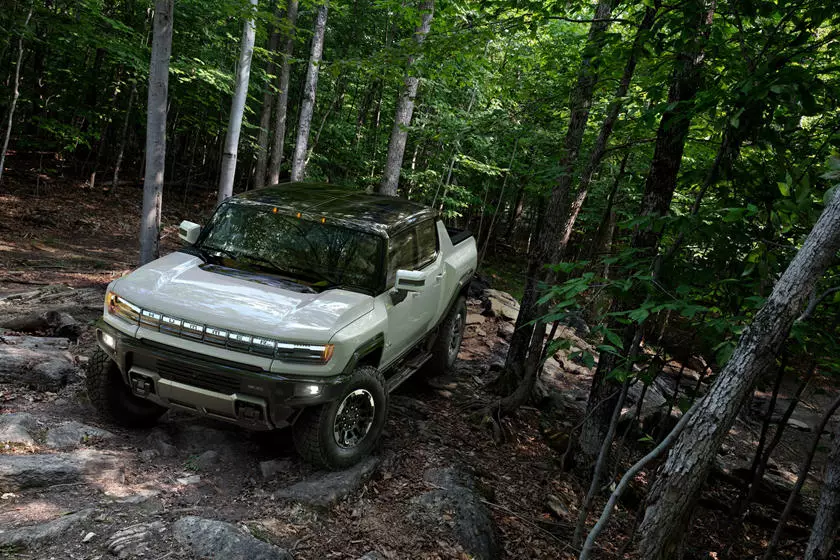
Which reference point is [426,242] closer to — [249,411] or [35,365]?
[249,411]

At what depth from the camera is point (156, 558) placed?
2824 millimetres

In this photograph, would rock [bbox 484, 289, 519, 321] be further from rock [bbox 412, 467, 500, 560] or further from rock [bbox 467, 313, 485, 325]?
rock [bbox 412, 467, 500, 560]

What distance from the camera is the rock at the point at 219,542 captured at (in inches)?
115

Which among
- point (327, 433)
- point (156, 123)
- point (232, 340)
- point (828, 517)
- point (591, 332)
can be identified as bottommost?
point (327, 433)

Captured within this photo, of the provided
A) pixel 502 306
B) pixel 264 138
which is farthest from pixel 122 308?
pixel 264 138

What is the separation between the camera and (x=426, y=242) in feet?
18.7

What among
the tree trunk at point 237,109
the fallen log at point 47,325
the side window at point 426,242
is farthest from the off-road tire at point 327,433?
the tree trunk at point 237,109

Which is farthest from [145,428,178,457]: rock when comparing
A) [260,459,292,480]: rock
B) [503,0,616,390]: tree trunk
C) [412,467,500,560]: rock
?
[503,0,616,390]: tree trunk

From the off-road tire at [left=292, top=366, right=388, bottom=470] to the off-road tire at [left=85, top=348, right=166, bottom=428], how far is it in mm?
1372

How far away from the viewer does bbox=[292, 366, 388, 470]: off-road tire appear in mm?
3801

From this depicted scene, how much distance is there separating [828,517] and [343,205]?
171 inches

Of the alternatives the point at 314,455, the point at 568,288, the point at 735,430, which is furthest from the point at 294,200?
the point at 735,430

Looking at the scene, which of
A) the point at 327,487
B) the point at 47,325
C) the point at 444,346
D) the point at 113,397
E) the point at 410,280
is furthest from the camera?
the point at 444,346

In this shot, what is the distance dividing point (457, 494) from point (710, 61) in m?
4.17
